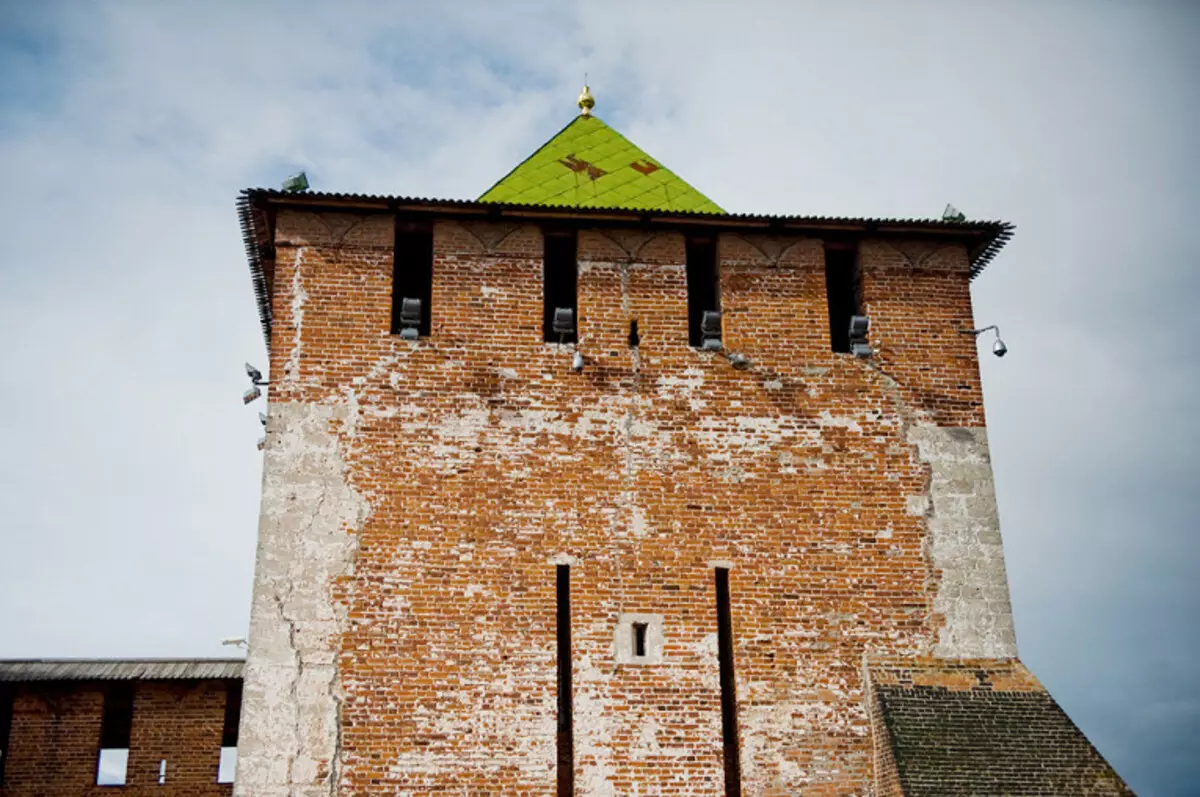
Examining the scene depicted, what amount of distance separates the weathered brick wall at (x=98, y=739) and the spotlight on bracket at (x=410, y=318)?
5.08 m

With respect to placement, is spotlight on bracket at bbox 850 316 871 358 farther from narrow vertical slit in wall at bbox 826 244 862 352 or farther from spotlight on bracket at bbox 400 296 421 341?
spotlight on bracket at bbox 400 296 421 341

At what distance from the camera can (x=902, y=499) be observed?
1283 cm

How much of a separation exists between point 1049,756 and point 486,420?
6.02 meters

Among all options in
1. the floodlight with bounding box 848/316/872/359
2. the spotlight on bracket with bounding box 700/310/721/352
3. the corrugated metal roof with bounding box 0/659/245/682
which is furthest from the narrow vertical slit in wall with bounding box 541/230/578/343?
the corrugated metal roof with bounding box 0/659/245/682

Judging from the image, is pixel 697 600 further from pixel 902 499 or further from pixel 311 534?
pixel 311 534

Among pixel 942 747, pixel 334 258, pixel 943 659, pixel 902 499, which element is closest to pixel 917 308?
pixel 902 499

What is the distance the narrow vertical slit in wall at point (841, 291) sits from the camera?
14016 millimetres

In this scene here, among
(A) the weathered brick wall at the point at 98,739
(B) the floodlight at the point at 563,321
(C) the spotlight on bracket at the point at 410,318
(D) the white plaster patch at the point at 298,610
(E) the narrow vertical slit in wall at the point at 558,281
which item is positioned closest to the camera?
(D) the white plaster patch at the point at 298,610

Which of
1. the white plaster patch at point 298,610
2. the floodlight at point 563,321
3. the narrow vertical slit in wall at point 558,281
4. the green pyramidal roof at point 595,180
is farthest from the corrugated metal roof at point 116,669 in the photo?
the green pyramidal roof at point 595,180

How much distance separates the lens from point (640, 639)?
12.0 m

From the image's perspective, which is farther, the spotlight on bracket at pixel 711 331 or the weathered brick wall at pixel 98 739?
the weathered brick wall at pixel 98 739

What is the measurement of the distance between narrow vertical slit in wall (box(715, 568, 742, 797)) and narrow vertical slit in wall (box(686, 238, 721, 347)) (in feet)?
8.90

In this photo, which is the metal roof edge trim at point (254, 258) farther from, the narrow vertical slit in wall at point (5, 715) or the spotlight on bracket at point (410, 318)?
the narrow vertical slit in wall at point (5, 715)

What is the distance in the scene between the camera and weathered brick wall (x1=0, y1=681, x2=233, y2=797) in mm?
14516
